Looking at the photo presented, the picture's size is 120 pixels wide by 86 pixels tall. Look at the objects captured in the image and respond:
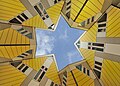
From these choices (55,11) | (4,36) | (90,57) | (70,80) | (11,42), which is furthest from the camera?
(55,11)

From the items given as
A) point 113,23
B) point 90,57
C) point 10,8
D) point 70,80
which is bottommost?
point 70,80

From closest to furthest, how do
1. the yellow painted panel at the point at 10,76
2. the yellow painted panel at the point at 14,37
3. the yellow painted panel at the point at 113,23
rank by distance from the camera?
the yellow painted panel at the point at 113,23 < the yellow painted panel at the point at 10,76 < the yellow painted panel at the point at 14,37

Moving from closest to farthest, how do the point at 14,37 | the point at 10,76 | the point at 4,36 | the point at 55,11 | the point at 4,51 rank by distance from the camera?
the point at 10,76, the point at 4,36, the point at 4,51, the point at 14,37, the point at 55,11

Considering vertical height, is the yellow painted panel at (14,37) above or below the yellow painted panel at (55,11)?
below

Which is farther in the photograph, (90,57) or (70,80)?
(90,57)

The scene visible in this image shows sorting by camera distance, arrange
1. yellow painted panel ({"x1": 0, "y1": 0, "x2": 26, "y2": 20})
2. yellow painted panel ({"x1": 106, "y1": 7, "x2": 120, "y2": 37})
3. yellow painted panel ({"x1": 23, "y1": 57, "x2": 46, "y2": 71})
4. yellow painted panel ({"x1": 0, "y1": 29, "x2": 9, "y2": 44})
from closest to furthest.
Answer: yellow painted panel ({"x1": 106, "y1": 7, "x2": 120, "y2": 37}), yellow painted panel ({"x1": 0, "y1": 0, "x2": 26, "y2": 20}), yellow painted panel ({"x1": 0, "y1": 29, "x2": 9, "y2": 44}), yellow painted panel ({"x1": 23, "y1": 57, "x2": 46, "y2": 71})

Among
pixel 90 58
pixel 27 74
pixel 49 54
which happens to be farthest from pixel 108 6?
pixel 49 54

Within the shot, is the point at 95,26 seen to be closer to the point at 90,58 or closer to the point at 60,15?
the point at 90,58

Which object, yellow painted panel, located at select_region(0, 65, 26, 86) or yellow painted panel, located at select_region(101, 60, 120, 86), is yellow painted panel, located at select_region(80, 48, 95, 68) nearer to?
yellow painted panel, located at select_region(101, 60, 120, 86)

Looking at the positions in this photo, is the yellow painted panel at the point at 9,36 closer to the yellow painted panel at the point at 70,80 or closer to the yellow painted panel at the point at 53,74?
the yellow painted panel at the point at 53,74

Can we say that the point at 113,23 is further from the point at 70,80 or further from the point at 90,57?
the point at 70,80

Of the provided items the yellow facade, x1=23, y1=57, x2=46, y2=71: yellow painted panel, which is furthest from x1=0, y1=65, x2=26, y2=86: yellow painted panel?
x1=23, y1=57, x2=46, y2=71: yellow painted panel

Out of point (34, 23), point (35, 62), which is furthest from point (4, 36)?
point (35, 62)

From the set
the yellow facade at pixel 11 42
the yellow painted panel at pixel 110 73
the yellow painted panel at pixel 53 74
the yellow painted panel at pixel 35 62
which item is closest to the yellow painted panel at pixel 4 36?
the yellow facade at pixel 11 42
